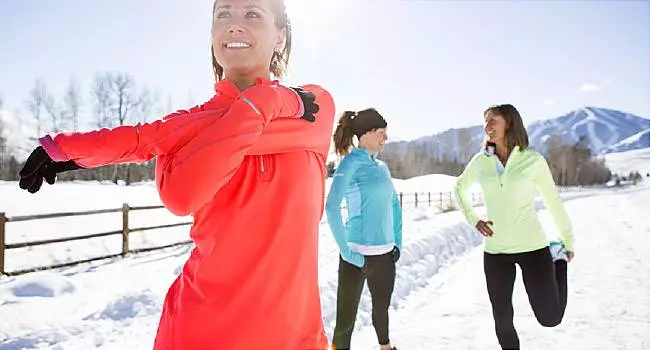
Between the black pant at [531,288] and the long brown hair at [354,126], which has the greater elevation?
the long brown hair at [354,126]

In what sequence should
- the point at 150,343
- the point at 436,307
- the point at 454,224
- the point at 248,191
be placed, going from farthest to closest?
1. the point at 454,224
2. the point at 436,307
3. the point at 150,343
4. the point at 248,191

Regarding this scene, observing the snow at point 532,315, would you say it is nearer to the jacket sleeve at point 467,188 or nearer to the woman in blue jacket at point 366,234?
the woman in blue jacket at point 366,234

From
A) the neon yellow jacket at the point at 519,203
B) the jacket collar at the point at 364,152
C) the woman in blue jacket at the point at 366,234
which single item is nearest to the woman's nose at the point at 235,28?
the woman in blue jacket at the point at 366,234

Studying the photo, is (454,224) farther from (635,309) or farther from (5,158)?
(5,158)

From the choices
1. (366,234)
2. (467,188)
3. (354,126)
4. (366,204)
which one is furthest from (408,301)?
(354,126)

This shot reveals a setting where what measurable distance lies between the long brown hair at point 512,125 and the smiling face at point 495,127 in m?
0.02

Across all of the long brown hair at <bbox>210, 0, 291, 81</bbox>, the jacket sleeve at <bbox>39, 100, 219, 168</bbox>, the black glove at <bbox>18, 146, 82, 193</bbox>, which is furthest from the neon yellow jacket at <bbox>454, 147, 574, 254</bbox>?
the black glove at <bbox>18, 146, 82, 193</bbox>

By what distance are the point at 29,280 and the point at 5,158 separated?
86.1 feet

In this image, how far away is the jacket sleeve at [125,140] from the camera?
1.03 metres

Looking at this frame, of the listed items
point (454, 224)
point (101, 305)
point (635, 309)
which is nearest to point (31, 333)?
point (101, 305)

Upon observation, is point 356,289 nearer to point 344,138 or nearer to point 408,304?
point 344,138

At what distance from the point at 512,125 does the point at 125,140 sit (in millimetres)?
3304

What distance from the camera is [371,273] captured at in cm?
380

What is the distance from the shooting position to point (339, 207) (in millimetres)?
3570
